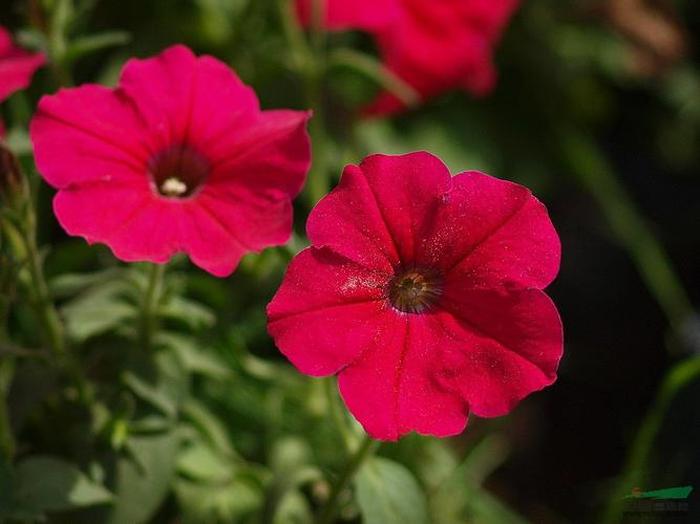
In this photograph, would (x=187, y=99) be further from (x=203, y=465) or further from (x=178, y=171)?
(x=203, y=465)

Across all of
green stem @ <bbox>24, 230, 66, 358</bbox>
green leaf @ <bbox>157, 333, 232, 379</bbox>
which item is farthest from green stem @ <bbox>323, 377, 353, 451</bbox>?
green stem @ <bbox>24, 230, 66, 358</bbox>

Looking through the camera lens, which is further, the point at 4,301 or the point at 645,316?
the point at 645,316

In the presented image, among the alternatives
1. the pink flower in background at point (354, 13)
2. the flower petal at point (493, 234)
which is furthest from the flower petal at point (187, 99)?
the pink flower in background at point (354, 13)

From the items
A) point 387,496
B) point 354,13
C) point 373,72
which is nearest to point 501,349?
point 387,496

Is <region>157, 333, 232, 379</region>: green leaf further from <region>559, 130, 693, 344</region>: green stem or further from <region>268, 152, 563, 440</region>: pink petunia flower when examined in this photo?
<region>559, 130, 693, 344</region>: green stem

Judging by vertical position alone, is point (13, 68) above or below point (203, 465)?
above

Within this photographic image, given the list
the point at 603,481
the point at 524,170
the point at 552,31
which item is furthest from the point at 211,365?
the point at 552,31

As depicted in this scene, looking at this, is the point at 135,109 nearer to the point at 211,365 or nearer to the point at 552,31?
the point at 211,365
